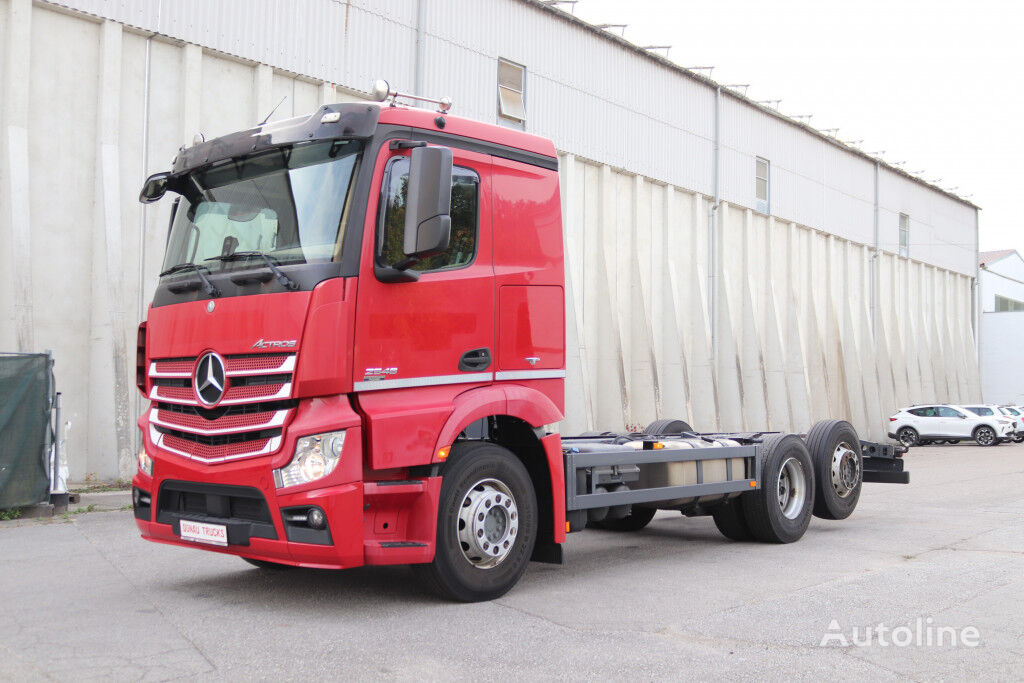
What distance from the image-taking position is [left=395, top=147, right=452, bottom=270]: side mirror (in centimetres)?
565

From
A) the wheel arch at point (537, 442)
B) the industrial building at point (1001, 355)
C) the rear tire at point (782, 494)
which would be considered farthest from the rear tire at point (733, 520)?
the industrial building at point (1001, 355)

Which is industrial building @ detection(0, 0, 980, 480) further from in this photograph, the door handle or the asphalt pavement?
the asphalt pavement

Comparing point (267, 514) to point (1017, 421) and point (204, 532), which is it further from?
point (1017, 421)

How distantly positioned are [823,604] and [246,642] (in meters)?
3.73

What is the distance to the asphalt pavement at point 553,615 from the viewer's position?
477cm

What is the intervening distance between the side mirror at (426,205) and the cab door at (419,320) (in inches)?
6.8

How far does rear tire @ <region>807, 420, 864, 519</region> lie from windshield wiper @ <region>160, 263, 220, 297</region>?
21.0ft

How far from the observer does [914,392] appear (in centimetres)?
3656

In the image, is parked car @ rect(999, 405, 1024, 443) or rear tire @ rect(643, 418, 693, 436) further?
parked car @ rect(999, 405, 1024, 443)

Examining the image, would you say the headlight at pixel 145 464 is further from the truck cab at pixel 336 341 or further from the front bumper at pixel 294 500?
the front bumper at pixel 294 500

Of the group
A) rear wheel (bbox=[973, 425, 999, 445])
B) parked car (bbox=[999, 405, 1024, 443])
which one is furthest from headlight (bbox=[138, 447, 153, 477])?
parked car (bbox=[999, 405, 1024, 443])

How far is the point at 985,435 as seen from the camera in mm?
30656

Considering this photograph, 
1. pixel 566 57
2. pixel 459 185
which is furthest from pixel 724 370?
pixel 459 185

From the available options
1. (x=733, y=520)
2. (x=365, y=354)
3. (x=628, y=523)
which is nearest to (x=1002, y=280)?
(x=628, y=523)
